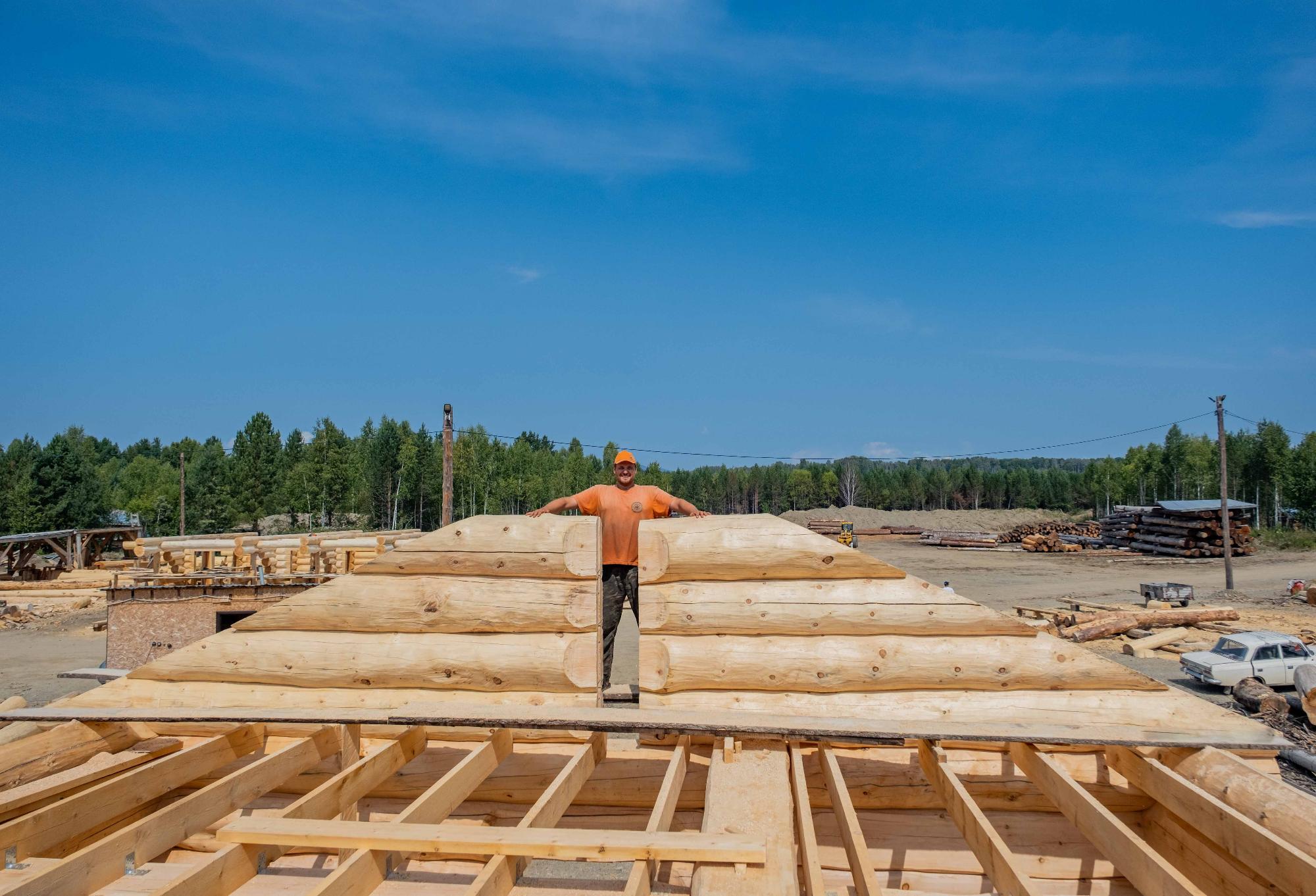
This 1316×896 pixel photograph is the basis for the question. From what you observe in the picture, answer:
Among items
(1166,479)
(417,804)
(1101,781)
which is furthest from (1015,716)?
(1166,479)

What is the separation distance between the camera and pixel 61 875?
2609mm

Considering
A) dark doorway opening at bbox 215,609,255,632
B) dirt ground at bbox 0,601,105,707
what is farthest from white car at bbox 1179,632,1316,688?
dirt ground at bbox 0,601,105,707

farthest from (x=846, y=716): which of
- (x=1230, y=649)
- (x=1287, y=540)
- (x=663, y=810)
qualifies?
(x=1287, y=540)

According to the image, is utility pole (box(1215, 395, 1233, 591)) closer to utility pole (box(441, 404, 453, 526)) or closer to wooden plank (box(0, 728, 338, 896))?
utility pole (box(441, 404, 453, 526))

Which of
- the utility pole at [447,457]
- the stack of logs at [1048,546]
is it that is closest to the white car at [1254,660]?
the utility pole at [447,457]

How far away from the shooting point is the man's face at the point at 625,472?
19.5 feet

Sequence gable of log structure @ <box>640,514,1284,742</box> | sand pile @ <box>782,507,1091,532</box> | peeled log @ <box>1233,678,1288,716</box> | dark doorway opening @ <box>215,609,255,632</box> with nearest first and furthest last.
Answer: gable of log structure @ <box>640,514,1284,742</box> < peeled log @ <box>1233,678,1288,716</box> < dark doorway opening @ <box>215,609,255,632</box> < sand pile @ <box>782,507,1091,532</box>

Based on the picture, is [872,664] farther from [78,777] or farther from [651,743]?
[78,777]

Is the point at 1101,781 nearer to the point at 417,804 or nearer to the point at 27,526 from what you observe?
the point at 417,804

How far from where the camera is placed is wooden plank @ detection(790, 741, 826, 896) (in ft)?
7.94

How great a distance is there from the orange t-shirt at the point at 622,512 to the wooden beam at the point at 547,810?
154cm

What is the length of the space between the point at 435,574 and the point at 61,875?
2264mm

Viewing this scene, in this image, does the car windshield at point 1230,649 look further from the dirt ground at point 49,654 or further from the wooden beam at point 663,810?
the dirt ground at point 49,654

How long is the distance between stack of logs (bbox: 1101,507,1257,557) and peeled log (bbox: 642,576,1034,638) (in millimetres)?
39746
